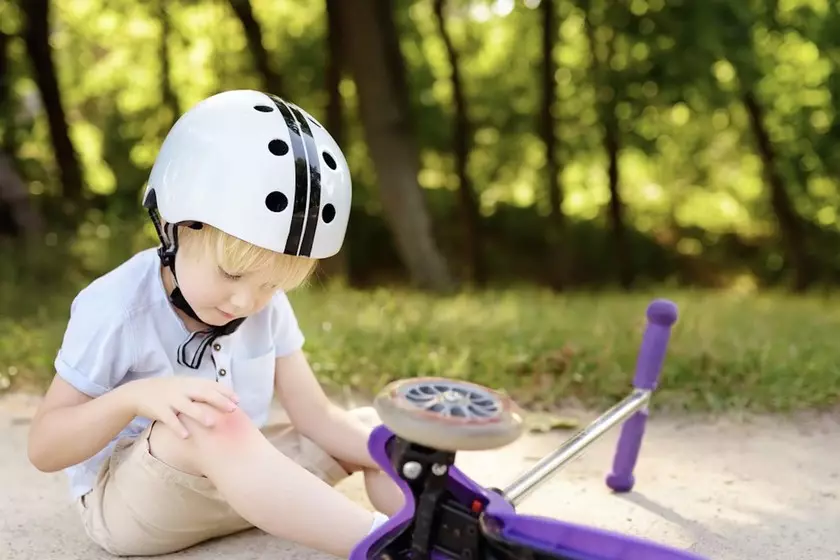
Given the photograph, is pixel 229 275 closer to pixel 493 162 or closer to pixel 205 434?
pixel 205 434

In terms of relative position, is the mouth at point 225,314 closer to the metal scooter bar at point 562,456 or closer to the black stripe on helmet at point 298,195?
the black stripe on helmet at point 298,195

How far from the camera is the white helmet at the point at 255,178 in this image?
194cm

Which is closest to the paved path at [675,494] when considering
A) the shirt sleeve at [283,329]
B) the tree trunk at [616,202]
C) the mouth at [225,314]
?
the shirt sleeve at [283,329]

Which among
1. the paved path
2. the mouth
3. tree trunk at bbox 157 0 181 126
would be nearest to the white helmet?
the mouth

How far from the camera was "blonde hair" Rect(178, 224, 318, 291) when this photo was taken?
6.40 ft

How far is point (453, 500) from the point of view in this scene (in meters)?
1.63

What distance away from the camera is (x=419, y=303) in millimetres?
5387

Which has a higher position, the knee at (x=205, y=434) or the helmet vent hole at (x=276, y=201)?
the helmet vent hole at (x=276, y=201)

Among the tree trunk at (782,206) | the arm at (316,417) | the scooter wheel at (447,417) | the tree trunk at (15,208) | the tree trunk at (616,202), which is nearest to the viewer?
the scooter wheel at (447,417)

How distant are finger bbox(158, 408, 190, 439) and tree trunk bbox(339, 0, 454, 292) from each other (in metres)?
4.94

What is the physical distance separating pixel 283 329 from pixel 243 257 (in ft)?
1.38

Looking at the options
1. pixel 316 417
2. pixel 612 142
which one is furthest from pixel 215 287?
pixel 612 142

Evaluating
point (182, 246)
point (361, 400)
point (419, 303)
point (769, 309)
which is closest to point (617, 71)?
point (769, 309)

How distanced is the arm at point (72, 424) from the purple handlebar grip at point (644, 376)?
4.67 feet
